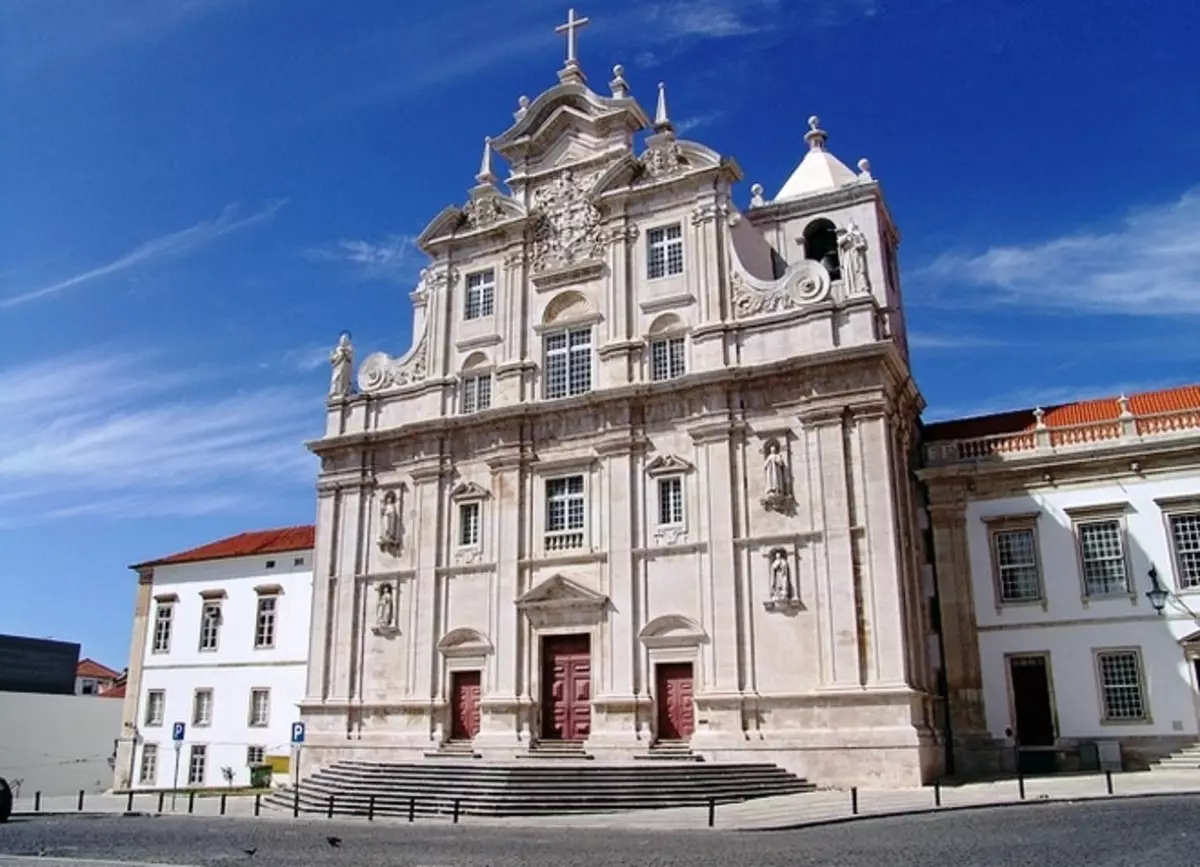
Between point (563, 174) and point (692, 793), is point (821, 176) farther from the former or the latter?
point (692, 793)

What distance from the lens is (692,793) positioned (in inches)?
874

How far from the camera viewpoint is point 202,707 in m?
38.3

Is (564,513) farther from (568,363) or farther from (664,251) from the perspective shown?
(664,251)

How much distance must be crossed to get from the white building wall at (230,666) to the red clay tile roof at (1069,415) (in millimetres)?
22273

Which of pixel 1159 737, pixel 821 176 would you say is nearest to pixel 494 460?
pixel 821 176

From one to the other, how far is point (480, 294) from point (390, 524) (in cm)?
771

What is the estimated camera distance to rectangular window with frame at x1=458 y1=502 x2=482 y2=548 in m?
30.7

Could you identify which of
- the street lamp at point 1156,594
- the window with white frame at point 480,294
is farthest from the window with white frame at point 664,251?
the street lamp at point 1156,594

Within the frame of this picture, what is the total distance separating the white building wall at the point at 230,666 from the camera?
120 feet

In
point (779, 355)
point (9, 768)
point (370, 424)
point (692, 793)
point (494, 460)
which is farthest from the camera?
point (9, 768)

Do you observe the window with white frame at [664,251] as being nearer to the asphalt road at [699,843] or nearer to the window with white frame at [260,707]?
the asphalt road at [699,843]

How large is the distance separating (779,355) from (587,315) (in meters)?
6.14

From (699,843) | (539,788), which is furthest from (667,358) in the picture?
(699,843)

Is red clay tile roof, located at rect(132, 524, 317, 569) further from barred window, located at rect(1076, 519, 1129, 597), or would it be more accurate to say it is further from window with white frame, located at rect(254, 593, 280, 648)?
barred window, located at rect(1076, 519, 1129, 597)
